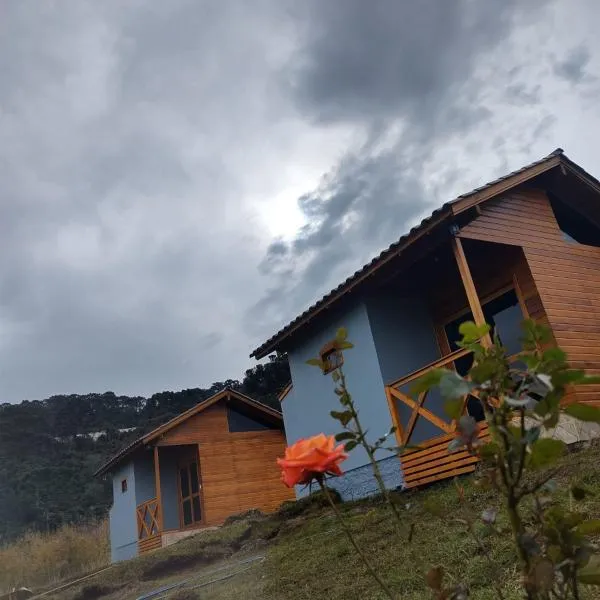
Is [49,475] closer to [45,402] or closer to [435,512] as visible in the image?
[45,402]

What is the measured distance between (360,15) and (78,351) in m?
20.9

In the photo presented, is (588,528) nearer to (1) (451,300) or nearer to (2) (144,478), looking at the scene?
(1) (451,300)

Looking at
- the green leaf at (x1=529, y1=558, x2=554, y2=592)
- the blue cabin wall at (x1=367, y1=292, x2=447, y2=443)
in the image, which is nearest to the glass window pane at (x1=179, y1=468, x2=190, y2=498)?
the blue cabin wall at (x1=367, y1=292, x2=447, y2=443)

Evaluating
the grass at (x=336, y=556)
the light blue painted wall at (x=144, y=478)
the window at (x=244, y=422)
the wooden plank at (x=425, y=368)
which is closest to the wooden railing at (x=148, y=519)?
the light blue painted wall at (x=144, y=478)

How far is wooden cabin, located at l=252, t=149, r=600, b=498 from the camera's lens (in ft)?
24.4

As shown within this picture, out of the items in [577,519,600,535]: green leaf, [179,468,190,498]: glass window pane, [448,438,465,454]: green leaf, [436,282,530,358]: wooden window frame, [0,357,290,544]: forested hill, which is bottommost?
[577,519,600,535]: green leaf

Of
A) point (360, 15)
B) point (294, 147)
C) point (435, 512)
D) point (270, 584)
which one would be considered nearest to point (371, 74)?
point (360, 15)

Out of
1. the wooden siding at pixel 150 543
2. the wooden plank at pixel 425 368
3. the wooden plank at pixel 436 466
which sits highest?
the wooden plank at pixel 425 368

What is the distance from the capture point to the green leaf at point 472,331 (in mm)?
854

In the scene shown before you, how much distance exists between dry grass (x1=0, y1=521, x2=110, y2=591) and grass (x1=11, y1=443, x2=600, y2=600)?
7.85m

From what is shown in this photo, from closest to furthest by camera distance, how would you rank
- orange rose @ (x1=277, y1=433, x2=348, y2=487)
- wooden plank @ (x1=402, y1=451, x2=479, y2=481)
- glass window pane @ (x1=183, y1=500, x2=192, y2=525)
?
orange rose @ (x1=277, y1=433, x2=348, y2=487)
wooden plank @ (x1=402, y1=451, x2=479, y2=481)
glass window pane @ (x1=183, y1=500, x2=192, y2=525)

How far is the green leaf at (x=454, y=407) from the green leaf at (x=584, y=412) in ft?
0.41

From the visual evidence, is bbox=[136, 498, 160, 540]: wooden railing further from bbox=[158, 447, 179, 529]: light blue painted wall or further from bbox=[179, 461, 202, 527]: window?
bbox=[179, 461, 202, 527]: window

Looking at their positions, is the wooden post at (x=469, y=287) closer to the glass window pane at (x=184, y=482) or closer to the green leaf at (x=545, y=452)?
the green leaf at (x=545, y=452)
